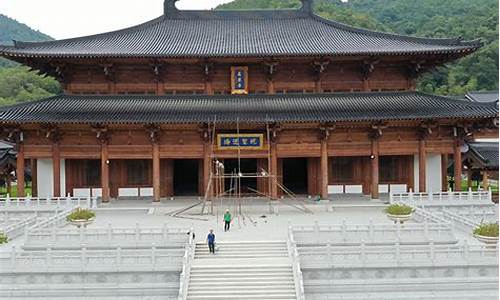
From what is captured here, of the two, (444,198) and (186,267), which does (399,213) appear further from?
(186,267)

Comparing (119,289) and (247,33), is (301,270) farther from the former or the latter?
(247,33)

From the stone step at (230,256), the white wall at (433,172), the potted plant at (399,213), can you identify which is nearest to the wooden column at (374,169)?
the white wall at (433,172)

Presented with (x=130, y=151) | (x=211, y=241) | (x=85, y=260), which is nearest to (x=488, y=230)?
(x=211, y=241)

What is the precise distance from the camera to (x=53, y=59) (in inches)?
1098

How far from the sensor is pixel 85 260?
1680cm

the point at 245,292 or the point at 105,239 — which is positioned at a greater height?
the point at 105,239

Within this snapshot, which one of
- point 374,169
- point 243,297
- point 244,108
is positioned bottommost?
point 243,297

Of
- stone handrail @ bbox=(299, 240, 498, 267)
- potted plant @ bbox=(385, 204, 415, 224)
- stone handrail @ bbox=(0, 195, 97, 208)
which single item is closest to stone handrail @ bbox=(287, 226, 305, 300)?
stone handrail @ bbox=(299, 240, 498, 267)

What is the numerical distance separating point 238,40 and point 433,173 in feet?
51.6

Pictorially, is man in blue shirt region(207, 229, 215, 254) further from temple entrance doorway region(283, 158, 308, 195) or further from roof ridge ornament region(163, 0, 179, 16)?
roof ridge ornament region(163, 0, 179, 16)

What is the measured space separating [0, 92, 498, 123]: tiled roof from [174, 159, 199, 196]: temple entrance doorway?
5517 millimetres

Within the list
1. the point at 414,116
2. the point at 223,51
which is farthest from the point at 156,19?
the point at 414,116

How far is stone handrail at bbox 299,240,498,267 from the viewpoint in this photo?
55.6 feet

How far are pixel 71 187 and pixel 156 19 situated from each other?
45.1 feet
